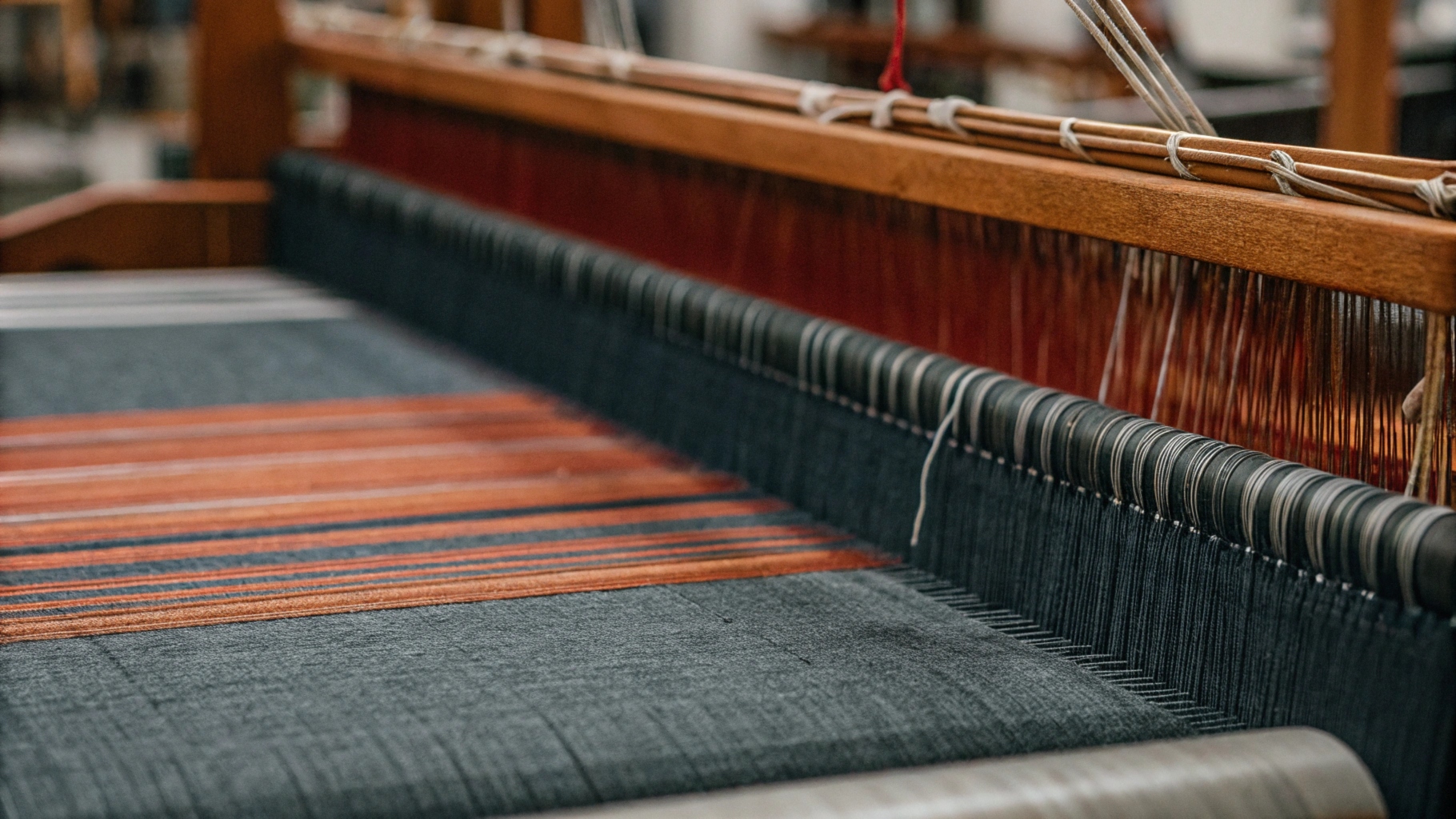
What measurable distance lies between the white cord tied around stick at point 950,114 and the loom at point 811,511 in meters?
0.02

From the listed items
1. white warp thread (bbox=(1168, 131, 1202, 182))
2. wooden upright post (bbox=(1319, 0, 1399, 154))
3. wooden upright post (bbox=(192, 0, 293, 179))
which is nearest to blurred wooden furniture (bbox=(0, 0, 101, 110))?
wooden upright post (bbox=(192, 0, 293, 179))

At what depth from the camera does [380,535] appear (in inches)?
63.6

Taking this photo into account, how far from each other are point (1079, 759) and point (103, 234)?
278 centimetres

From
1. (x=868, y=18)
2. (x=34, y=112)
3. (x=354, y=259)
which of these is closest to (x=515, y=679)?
(x=354, y=259)

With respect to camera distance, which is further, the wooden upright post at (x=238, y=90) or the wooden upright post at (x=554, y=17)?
the wooden upright post at (x=238, y=90)

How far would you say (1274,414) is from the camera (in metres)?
1.28

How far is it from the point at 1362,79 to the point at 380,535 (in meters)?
2.26

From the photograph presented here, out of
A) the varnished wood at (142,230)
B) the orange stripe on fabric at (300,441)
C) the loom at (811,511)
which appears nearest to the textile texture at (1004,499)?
the loom at (811,511)

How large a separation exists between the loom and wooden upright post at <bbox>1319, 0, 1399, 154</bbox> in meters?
1.56

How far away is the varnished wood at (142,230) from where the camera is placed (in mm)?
3246

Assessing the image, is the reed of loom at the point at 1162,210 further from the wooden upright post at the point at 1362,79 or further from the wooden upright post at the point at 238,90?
the wooden upright post at the point at 1362,79

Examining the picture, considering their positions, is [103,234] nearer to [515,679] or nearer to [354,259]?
→ [354,259]

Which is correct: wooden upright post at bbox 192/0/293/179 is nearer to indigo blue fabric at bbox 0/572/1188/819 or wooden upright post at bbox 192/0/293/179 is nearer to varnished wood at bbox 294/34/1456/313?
varnished wood at bbox 294/34/1456/313

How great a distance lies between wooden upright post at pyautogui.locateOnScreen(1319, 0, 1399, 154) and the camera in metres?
3.11
